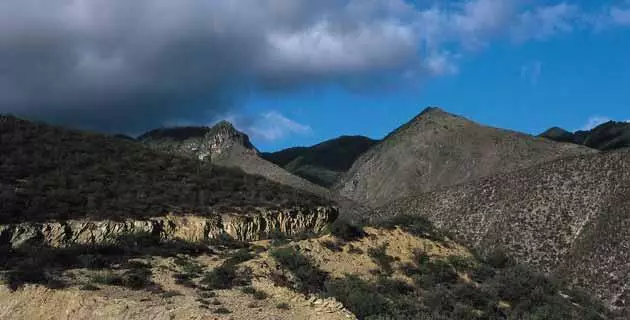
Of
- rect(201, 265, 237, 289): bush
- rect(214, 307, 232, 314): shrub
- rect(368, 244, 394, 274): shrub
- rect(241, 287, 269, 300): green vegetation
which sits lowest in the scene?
rect(214, 307, 232, 314): shrub

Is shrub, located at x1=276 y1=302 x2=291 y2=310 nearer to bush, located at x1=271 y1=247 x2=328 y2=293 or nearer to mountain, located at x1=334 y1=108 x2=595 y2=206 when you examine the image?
bush, located at x1=271 y1=247 x2=328 y2=293

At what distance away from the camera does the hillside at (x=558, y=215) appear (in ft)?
129

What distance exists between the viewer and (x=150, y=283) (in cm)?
1964

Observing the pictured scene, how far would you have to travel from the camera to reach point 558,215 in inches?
1795

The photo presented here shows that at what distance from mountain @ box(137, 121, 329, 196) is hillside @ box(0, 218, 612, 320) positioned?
74586 mm

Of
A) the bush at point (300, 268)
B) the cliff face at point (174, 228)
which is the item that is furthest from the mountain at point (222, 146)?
the bush at point (300, 268)

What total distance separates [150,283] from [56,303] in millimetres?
2739

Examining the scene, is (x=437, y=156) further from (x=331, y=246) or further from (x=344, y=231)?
(x=331, y=246)

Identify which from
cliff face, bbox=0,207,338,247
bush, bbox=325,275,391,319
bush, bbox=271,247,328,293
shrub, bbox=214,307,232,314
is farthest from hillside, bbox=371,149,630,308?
shrub, bbox=214,307,232,314

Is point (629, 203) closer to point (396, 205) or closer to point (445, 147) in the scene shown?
point (396, 205)

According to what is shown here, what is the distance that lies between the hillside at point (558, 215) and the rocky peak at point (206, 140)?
76.4 metres

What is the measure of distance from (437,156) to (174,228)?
337 feet

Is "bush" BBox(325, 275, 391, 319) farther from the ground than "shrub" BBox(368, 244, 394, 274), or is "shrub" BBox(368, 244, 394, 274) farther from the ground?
"shrub" BBox(368, 244, 394, 274)

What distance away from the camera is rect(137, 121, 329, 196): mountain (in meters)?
112
